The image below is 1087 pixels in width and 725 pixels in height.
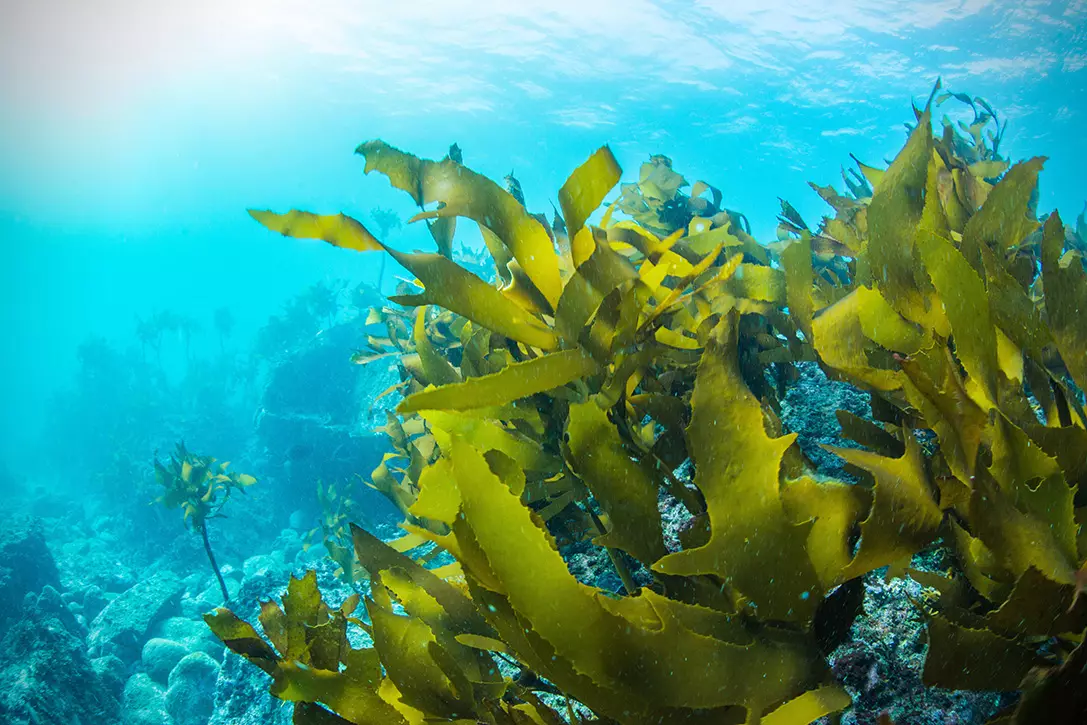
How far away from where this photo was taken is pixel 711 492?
0.54 m

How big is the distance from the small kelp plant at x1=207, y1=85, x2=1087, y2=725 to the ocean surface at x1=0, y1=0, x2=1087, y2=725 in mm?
62

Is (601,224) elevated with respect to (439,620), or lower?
elevated

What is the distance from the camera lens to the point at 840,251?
1.67 metres

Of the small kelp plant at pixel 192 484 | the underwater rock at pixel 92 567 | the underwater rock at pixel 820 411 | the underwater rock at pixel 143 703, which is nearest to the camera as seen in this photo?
the underwater rock at pixel 820 411

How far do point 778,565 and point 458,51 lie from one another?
28151mm

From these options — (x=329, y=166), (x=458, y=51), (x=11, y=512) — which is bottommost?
(x=11, y=512)

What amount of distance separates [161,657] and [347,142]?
5229cm

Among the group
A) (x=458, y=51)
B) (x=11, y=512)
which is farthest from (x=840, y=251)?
(x=11, y=512)

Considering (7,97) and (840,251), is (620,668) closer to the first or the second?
(840,251)

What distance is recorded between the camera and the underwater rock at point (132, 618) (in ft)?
32.2

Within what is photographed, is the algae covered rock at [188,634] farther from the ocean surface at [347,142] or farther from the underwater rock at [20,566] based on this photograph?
the underwater rock at [20,566]

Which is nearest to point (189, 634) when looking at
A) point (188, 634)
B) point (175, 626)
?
point (188, 634)

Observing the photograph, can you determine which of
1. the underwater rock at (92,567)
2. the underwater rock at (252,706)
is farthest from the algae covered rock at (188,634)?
the underwater rock at (252,706)

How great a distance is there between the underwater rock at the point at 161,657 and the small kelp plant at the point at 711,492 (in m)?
11.4
